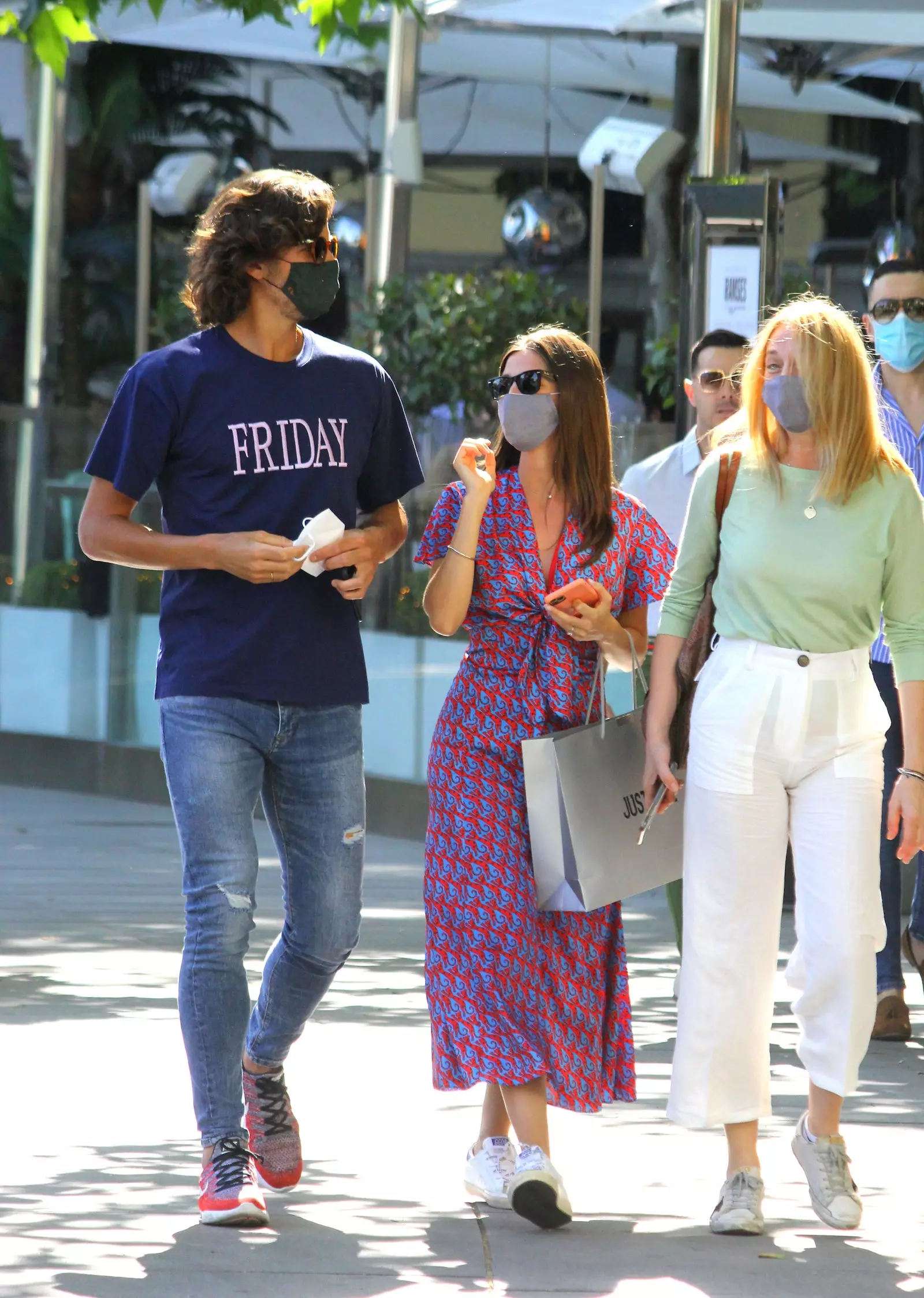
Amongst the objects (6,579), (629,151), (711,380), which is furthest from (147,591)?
(711,380)

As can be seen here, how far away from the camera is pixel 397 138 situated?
1454cm

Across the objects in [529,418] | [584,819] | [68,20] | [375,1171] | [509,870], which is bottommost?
[375,1171]

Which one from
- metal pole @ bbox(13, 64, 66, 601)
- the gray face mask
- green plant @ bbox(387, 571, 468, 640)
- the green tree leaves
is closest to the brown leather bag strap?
the gray face mask

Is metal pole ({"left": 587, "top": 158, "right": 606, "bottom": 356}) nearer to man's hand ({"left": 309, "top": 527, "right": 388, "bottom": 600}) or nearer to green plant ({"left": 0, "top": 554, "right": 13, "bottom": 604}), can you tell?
green plant ({"left": 0, "top": 554, "right": 13, "bottom": 604})

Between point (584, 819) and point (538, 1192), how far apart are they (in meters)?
0.73

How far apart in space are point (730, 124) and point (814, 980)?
5701 mm

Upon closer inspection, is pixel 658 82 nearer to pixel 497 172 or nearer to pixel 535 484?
pixel 497 172

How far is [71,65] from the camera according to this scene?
1759 cm

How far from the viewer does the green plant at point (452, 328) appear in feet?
38.2

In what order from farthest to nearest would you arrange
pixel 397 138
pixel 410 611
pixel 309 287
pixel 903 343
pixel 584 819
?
pixel 397 138 < pixel 410 611 < pixel 903 343 < pixel 584 819 < pixel 309 287

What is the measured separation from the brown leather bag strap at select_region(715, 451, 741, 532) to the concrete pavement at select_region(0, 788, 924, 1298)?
4.63 feet

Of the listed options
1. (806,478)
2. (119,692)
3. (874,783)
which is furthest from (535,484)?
(119,692)

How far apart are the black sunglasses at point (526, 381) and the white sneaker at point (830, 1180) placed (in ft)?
5.20

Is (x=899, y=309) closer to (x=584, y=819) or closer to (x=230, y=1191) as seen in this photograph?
(x=584, y=819)
